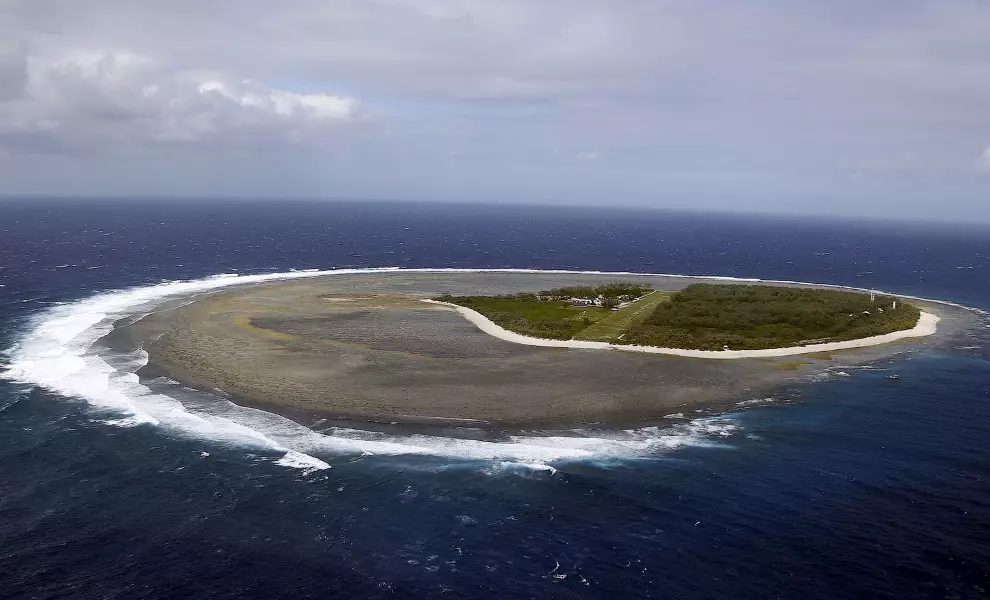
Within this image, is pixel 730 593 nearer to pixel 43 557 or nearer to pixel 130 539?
pixel 130 539

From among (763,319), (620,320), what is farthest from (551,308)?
(763,319)

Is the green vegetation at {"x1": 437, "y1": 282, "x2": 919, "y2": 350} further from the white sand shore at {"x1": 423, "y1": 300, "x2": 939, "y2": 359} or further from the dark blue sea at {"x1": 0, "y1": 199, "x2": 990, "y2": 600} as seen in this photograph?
the dark blue sea at {"x1": 0, "y1": 199, "x2": 990, "y2": 600}

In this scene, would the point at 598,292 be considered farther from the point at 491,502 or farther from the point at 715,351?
the point at 491,502

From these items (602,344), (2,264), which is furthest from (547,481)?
(2,264)

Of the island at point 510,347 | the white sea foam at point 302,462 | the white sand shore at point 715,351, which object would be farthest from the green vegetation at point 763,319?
the white sea foam at point 302,462

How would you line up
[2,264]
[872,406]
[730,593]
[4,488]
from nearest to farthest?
[730,593] < [4,488] < [872,406] < [2,264]

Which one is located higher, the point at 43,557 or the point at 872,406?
the point at 872,406

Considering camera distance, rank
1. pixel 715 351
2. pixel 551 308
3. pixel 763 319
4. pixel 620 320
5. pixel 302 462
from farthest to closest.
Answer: pixel 551 308 → pixel 620 320 → pixel 763 319 → pixel 715 351 → pixel 302 462

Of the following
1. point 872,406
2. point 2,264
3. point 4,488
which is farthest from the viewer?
point 2,264
